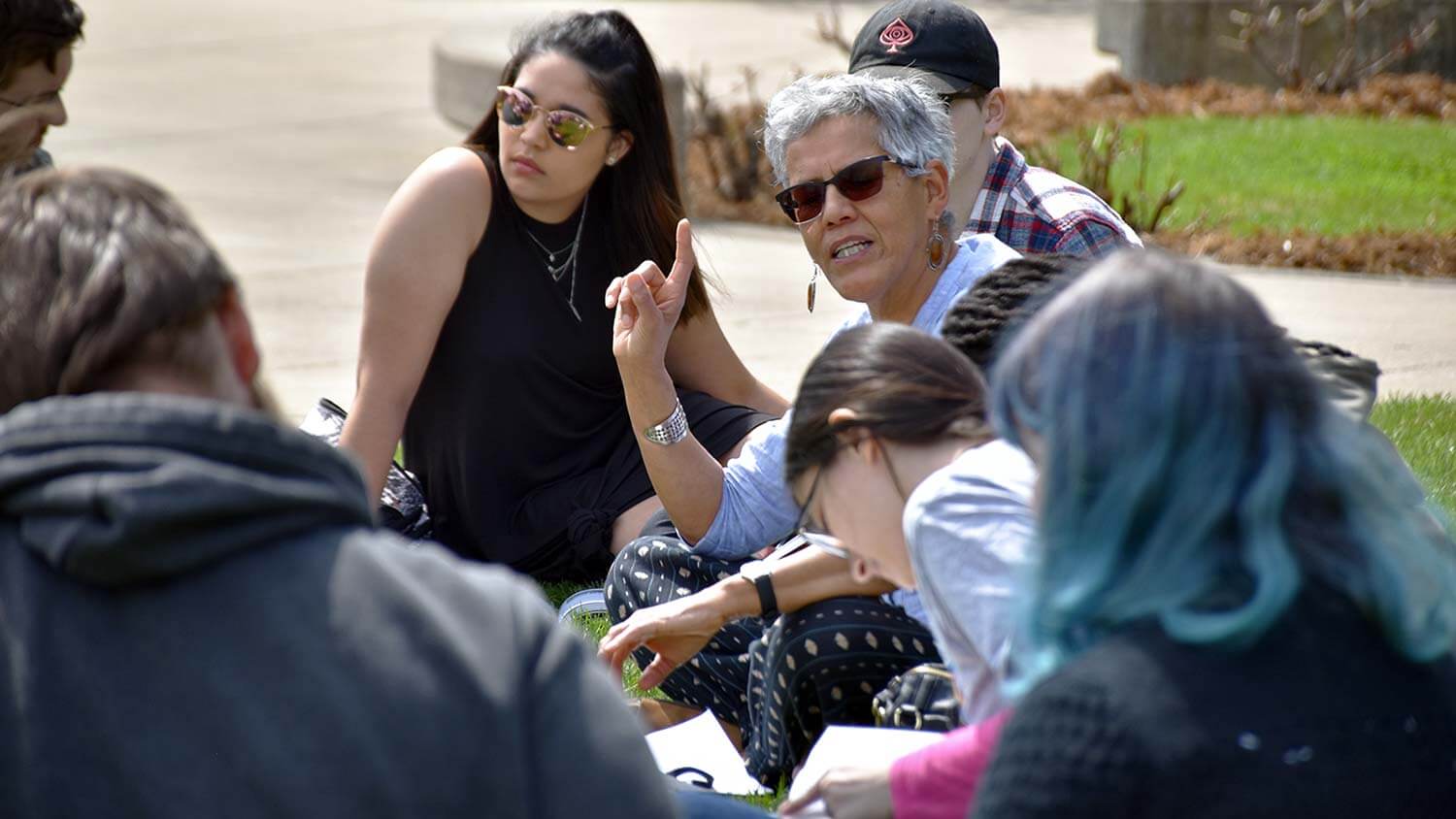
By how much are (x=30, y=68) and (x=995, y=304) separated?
2490 millimetres

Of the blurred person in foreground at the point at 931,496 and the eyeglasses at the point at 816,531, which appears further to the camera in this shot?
the eyeglasses at the point at 816,531

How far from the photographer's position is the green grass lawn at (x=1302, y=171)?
329 inches

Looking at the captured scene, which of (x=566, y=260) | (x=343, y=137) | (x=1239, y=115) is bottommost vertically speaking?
(x=343, y=137)

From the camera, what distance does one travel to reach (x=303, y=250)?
8.69 meters

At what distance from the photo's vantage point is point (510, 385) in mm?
4332

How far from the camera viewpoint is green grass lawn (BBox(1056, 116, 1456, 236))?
8367 mm

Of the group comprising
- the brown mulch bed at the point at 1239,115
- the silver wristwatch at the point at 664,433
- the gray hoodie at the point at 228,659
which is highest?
the gray hoodie at the point at 228,659

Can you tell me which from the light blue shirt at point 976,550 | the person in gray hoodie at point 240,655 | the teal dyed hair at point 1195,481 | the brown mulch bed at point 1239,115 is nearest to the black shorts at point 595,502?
the light blue shirt at point 976,550

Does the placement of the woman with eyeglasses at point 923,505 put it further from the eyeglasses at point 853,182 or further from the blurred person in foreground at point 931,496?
the eyeglasses at point 853,182

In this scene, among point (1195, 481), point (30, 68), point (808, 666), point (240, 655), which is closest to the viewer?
point (240, 655)

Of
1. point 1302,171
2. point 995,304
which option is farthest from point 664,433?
point 1302,171

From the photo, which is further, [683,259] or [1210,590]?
[683,259]

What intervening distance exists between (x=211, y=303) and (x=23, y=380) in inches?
7.1

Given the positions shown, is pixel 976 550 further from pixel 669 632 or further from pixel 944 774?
pixel 669 632
